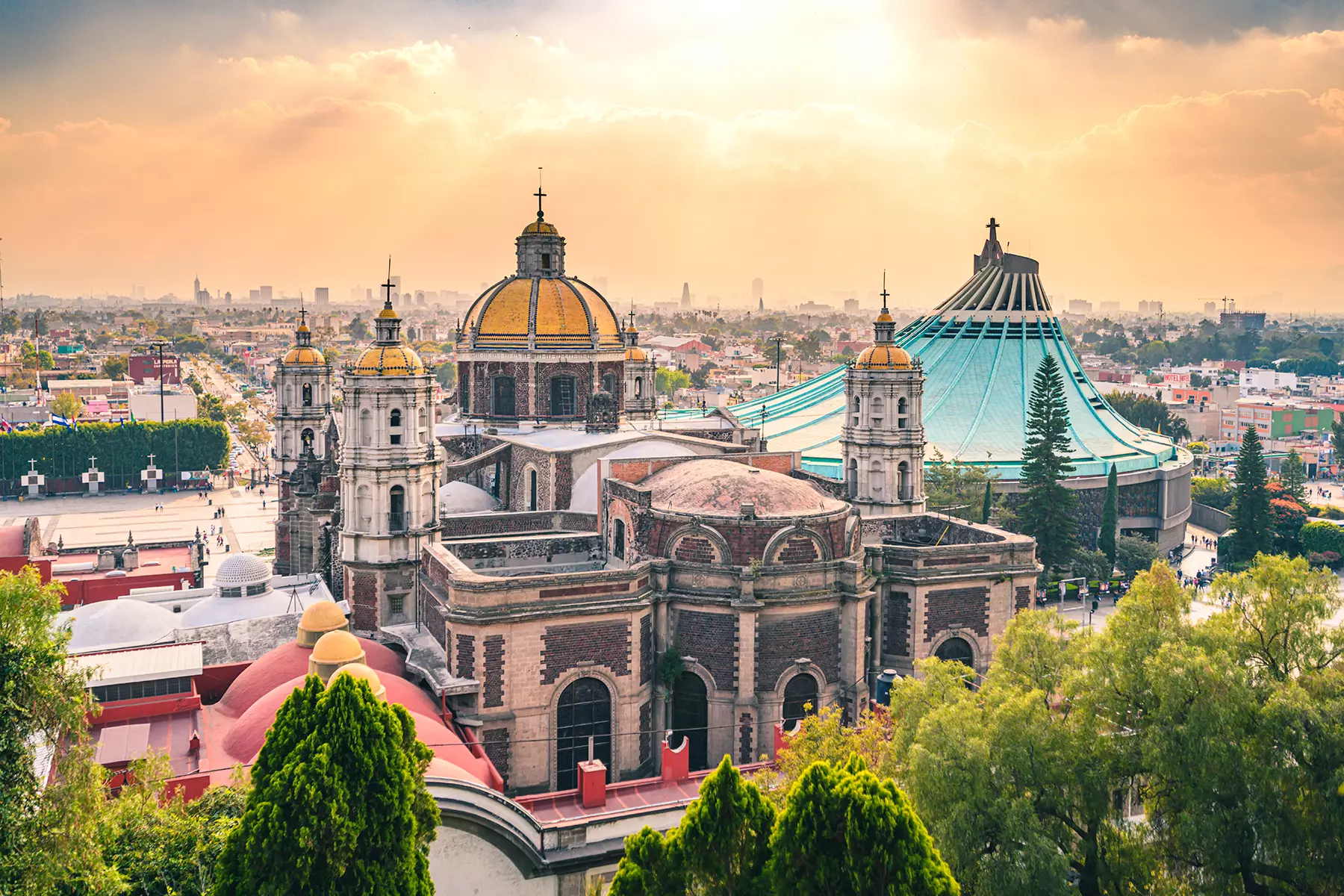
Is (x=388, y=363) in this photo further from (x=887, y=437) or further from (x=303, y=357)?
(x=887, y=437)

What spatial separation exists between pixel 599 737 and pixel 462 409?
16419 mm

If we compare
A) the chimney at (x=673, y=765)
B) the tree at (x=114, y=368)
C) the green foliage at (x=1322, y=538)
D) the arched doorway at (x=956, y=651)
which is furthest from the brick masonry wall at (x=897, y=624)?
the tree at (x=114, y=368)

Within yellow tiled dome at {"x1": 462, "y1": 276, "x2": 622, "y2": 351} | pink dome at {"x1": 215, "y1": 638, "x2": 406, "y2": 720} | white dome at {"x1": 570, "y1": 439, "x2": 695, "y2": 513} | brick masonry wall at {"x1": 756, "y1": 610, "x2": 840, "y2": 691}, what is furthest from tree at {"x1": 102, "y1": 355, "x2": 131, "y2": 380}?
brick masonry wall at {"x1": 756, "y1": 610, "x2": 840, "y2": 691}

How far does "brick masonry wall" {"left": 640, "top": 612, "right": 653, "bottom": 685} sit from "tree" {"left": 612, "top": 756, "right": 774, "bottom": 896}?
10543mm

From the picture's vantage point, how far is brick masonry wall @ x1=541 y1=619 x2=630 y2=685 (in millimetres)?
21984

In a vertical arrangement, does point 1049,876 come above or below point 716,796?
below

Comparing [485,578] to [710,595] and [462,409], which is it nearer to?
[710,595]

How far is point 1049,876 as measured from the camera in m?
13.1

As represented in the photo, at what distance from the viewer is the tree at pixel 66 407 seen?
7656 cm

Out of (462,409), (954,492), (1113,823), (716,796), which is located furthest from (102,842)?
(954,492)

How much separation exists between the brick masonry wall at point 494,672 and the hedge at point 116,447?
5204cm

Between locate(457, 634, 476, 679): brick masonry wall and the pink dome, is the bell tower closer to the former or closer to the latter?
locate(457, 634, 476, 679): brick masonry wall

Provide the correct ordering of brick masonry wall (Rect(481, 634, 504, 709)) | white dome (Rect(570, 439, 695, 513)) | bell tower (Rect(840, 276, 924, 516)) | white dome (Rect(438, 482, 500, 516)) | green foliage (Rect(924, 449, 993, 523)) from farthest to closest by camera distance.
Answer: green foliage (Rect(924, 449, 993, 523)) < white dome (Rect(438, 482, 500, 516)) < bell tower (Rect(840, 276, 924, 516)) < white dome (Rect(570, 439, 695, 513)) < brick masonry wall (Rect(481, 634, 504, 709))

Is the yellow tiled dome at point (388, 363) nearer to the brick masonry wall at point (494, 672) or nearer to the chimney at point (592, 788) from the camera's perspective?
the brick masonry wall at point (494, 672)
